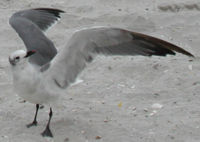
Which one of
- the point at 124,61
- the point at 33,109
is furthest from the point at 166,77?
the point at 33,109

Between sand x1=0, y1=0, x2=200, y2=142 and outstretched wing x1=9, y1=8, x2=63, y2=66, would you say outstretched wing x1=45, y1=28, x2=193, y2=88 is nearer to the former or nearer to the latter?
outstretched wing x1=9, y1=8, x2=63, y2=66

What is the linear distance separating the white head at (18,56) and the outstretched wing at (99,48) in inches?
8.4

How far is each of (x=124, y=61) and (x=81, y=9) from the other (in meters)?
1.68

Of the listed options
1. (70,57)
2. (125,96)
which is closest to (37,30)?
(70,57)

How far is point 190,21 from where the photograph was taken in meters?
5.91

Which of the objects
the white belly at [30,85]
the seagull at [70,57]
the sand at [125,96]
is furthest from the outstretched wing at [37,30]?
the sand at [125,96]

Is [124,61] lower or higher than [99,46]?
lower

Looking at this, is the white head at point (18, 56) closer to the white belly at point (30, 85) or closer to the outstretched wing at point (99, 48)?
the white belly at point (30, 85)

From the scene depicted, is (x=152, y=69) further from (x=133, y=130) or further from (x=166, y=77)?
(x=133, y=130)

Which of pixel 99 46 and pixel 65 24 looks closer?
pixel 99 46

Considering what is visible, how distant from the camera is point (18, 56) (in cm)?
345

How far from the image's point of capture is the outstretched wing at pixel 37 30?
400 centimetres

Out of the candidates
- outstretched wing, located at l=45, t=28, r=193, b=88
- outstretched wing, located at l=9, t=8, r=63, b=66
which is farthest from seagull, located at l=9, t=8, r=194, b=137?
outstretched wing, located at l=9, t=8, r=63, b=66

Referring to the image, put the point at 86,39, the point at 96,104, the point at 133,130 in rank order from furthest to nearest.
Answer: the point at 96,104 → the point at 133,130 → the point at 86,39
